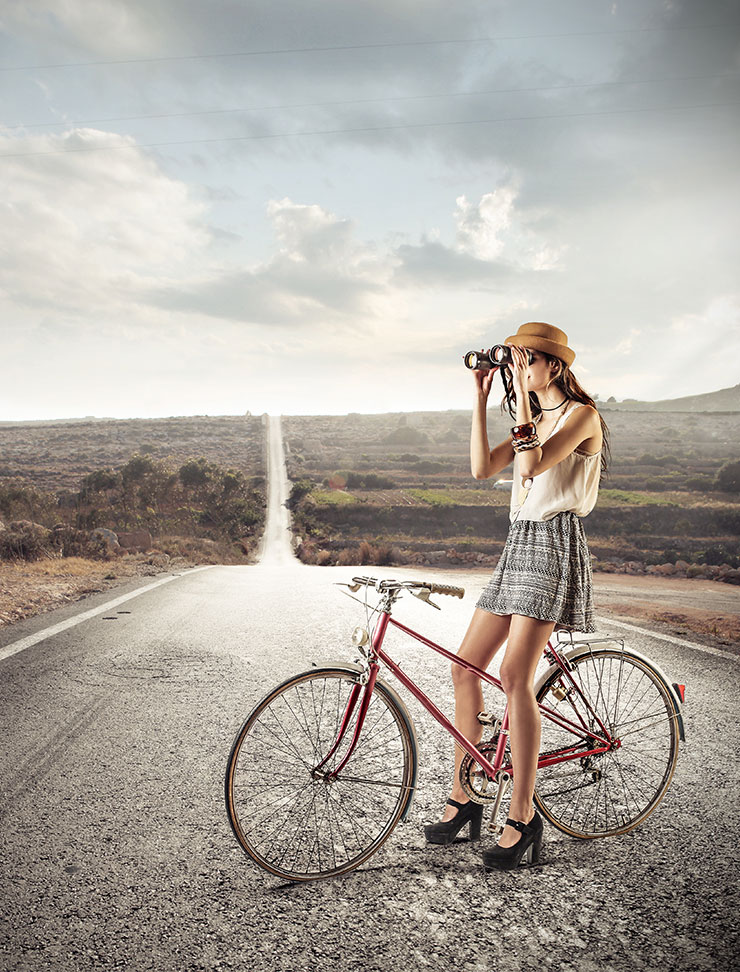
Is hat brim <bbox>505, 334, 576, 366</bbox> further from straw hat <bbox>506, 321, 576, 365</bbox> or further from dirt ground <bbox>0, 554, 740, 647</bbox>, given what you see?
dirt ground <bbox>0, 554, 740, 647</bbox>

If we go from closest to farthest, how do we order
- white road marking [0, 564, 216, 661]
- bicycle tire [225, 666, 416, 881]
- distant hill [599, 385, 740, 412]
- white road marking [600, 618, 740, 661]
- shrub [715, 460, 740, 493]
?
bicycle tire [225, 666, 416, 881], white road marking [0, 564, 216, 661], white road marking [600, 618, 740, 661], shrub [715, 460, 740, 493], distant hill [599, 385, 740, 412]

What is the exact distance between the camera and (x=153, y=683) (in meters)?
4.61

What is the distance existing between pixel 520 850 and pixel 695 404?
7239cm

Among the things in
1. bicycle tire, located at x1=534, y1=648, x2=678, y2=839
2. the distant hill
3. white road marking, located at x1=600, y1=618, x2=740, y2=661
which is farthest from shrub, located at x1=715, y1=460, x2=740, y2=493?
bicycle tire, located at x1=534, y1=648, x2=678, y2=839

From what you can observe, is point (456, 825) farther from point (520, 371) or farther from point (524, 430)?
point (520, 371)

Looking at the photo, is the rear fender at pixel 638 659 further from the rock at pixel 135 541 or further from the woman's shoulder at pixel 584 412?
the rock at pixel 135 541

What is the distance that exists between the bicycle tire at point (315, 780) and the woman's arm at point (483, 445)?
0.92 meters

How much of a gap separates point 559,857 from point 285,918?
109cm

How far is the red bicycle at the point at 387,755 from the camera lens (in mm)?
2381

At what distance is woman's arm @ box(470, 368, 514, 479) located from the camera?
246 centimetres

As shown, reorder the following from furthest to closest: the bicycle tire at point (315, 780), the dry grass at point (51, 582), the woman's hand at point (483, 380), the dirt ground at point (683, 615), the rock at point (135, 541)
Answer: the rock at point (135, 541) < the dry grass at point (51, 582) < the dirt ground at point (683, 615) < the woman's hand at point (483, 380) < the bicycle tire at point (315, 780)

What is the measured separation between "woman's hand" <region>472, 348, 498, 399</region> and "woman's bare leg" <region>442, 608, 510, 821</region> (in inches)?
32.7

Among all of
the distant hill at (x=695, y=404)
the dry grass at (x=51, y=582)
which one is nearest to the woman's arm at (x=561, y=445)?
the dry grass at (x=51, y=582)

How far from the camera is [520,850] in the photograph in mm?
2385
